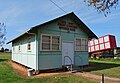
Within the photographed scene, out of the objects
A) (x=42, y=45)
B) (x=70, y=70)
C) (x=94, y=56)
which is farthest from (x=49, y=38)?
(x=94, y=56)

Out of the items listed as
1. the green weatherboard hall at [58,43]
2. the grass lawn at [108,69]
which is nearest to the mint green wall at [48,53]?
the green weatherboard hall at [58,43]

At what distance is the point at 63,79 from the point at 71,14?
8124 mm

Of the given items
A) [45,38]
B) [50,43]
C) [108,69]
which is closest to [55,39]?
[50,43]

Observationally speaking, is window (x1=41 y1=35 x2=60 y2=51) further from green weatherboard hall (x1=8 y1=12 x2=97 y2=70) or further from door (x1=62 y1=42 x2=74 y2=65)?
door (x1=62 y1=42 x2=74 y2=65)

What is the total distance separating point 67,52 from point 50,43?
2374 millimetres

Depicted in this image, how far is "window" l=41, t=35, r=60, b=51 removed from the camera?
53.5 feet

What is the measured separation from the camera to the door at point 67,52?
17842 mm

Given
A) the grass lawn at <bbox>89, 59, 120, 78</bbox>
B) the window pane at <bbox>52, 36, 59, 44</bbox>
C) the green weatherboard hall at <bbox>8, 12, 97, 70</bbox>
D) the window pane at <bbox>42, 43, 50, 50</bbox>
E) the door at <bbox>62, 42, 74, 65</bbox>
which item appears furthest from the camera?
the door at <bbox>62, 42, 74, 65</bbox>

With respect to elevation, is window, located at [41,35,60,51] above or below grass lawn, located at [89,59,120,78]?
above

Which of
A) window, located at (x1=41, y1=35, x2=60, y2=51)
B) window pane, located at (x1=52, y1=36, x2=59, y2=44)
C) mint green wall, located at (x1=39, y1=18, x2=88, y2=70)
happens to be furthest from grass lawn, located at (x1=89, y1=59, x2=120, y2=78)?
window pane, located at (x1=52, y1=36, x2=59, y2=44)

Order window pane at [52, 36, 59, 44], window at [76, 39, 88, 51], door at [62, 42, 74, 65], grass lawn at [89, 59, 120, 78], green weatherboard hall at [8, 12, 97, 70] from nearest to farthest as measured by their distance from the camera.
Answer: grass lawn at [89, 59, 120, 78], green weatherboard hall at [8, 12, 97, 70], window pane at [52, 36, 59, 44], door at [62, 42, 74, 65], window at [76, 39, 88, 51]

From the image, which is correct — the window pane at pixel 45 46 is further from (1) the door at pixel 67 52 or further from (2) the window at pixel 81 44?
(2) the window at pixel 81 44

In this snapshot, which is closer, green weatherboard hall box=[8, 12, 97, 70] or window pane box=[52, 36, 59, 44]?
green weatherboard hall box=[8, 12, 97, 70]

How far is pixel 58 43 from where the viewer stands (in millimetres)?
17391
